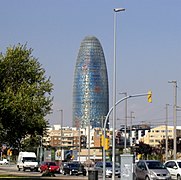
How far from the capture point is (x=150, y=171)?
3909 centimetres

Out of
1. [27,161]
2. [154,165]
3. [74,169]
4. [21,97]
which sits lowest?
[74,169]

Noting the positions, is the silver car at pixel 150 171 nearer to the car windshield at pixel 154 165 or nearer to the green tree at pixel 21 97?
the car windshield at pixel 154 165

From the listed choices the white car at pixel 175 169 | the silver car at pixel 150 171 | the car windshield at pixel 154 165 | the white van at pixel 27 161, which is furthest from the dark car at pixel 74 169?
the car windshield at pixel 154 165

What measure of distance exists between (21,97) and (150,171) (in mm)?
10233

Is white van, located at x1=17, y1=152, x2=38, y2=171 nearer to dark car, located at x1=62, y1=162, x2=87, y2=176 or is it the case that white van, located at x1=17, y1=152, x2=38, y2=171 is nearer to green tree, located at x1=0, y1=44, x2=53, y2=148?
dark car, located at x1=62, y1=162, x2=87, y2=176

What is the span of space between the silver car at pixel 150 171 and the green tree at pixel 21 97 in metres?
7.52

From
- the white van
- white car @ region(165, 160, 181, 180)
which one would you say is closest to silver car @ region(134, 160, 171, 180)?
white car @ region(165, 160, 181, 180)

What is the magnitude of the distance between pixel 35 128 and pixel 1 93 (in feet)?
15.0

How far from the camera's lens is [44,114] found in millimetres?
40781

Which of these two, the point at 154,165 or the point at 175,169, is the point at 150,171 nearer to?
the point at 154,165

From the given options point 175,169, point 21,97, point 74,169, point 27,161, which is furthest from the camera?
point 27,161

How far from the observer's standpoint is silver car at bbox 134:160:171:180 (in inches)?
1527

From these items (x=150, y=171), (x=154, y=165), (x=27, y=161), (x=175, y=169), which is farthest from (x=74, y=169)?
(x=150, y=171)

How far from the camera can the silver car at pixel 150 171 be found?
3878 cm
